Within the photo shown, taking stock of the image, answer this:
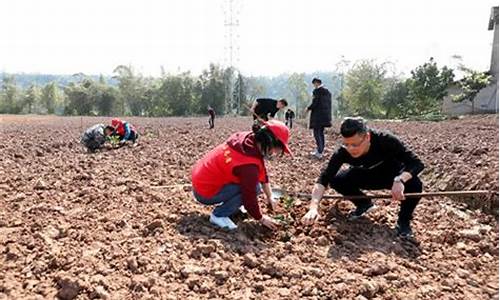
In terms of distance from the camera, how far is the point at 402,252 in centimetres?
339

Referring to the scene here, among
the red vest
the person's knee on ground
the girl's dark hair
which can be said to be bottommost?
the person's knee on ground

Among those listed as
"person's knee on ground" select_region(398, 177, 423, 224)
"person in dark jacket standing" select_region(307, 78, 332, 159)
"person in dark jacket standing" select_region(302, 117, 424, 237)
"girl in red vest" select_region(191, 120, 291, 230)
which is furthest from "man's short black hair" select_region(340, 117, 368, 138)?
"person in dark jacket standing" select_region(307, 78, 332, 159)

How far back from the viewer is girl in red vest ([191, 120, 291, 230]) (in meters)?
3.38

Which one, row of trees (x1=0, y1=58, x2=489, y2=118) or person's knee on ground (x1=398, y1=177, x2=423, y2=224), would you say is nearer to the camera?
person's knee on ground (x1=398, y1=177, x2=423, y2=224)

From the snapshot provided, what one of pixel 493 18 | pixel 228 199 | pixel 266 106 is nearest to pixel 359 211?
pixel 228 199

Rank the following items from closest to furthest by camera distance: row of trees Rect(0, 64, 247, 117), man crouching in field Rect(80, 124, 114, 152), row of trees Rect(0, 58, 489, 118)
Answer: man crouching in field Rect(80, 124, 114, 152), row of trees Rect(0, 58, 489, 118), row of trees Rect(0, 64, 247, 117)

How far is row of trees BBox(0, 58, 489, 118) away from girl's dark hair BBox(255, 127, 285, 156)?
25.6 m

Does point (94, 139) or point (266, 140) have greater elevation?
point (266, 140)

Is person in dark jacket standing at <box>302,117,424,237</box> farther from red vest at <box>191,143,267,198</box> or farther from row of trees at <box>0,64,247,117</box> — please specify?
row of trees at <box>0,64,247,117</box>

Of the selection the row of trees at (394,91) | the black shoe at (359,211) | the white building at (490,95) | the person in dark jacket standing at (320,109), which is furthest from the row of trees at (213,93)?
the black shoe at (359,211)

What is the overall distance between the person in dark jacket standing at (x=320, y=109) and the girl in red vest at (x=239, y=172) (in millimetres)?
4023

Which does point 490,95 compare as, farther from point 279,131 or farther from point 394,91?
point 394,91

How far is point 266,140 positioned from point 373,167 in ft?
3.15

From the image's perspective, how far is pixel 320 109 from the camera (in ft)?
25.4
